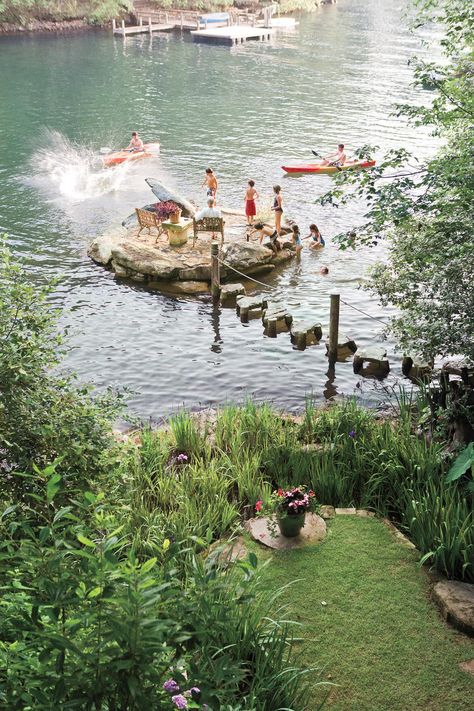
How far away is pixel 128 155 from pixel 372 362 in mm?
16411

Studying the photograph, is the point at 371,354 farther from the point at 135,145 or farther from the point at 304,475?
the point at 135,145

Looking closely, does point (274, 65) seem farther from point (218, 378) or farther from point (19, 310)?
point (19, 310)

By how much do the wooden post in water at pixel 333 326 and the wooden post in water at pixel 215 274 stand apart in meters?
3.49

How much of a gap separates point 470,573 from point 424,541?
0.56 meters

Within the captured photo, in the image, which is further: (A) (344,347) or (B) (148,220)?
(B) (148,220)

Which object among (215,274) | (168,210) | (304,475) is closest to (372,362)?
(215,274)

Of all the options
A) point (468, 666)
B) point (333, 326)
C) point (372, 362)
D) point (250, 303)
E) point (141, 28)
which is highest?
point (141, 28)

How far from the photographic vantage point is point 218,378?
13984 millimetres

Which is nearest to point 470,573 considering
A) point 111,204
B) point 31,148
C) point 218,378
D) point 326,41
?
point 218,378

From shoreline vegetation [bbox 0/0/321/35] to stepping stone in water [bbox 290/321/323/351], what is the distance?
4551 cm

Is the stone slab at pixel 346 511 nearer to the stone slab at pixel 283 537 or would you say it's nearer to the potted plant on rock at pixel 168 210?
the stone slab at pixel 283 537

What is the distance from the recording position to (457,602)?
661 centimetres

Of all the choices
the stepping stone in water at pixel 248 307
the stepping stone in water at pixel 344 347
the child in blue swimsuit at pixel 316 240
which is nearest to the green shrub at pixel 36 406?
the stepping stone in water at pixel 344 347

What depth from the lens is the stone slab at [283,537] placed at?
7.76m
